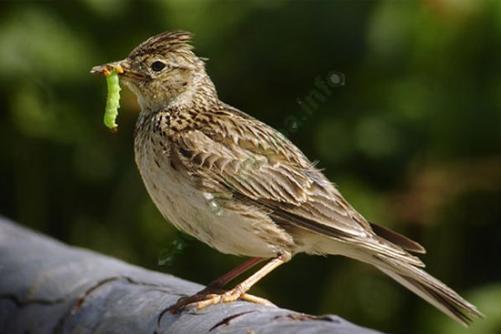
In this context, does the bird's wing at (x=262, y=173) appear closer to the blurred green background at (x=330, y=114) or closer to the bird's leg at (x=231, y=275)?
the bird's leg at (x=231, y=275)

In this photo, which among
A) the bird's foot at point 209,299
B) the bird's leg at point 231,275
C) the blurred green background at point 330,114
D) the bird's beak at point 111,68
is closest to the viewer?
the bird's foot at point 209,299

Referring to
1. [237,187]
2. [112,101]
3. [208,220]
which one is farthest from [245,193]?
[112,101]

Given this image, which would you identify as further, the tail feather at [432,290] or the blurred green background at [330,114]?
the blurred green background at [330,114]

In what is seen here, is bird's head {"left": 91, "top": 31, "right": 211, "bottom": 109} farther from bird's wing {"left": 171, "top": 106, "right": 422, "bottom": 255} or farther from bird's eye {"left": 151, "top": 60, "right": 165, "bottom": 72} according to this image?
bird's wing {"left": 171, "top": 106, "right": 422, "bottom": 255}

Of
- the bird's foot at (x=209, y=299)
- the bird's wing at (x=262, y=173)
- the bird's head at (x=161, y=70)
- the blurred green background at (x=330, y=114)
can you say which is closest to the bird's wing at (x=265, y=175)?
the bird's wing at (x=262, y=173)

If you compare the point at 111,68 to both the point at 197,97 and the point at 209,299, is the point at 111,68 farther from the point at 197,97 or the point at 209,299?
the point at 209,299

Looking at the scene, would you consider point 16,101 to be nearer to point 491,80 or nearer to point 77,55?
point 77,55

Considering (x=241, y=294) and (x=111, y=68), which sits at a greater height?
(x=111, y=68)

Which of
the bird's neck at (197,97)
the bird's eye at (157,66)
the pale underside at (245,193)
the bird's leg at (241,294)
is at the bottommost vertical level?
the bird's leg at (241,294)
